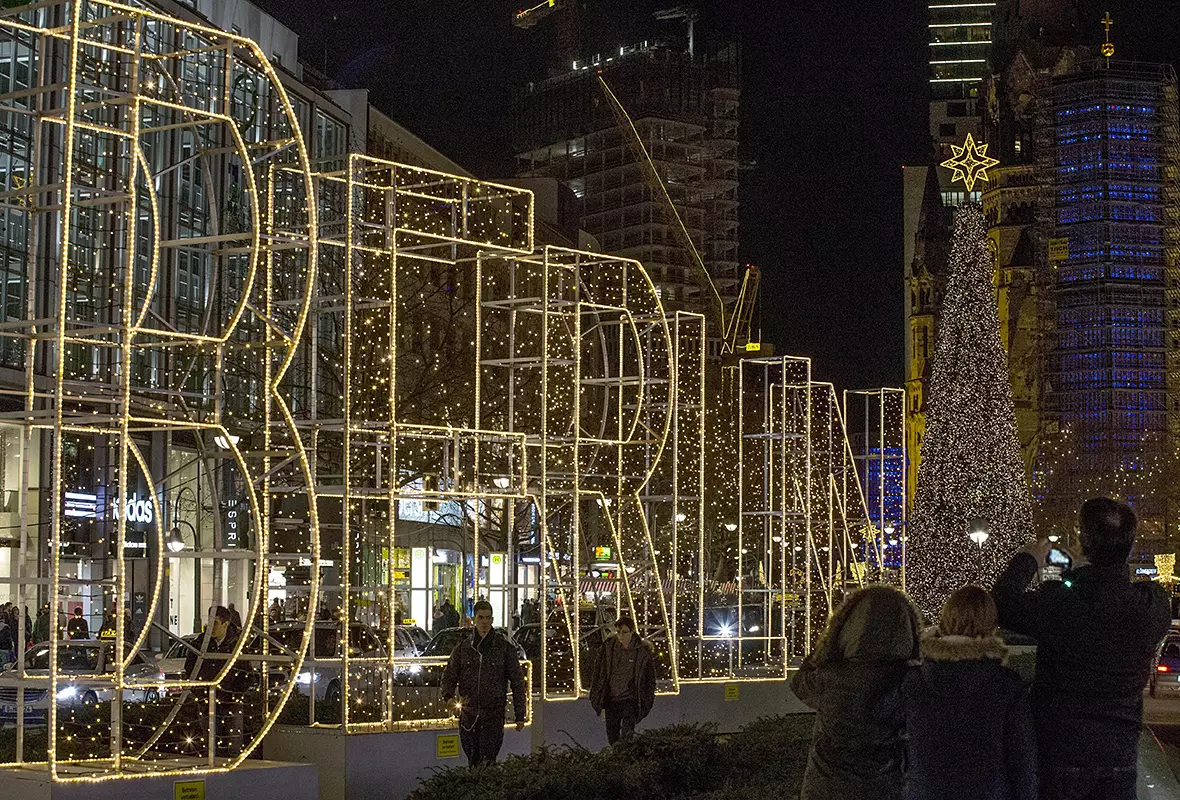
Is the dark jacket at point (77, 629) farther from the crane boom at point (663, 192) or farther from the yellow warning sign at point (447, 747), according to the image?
the crane boom at point (663, 192)

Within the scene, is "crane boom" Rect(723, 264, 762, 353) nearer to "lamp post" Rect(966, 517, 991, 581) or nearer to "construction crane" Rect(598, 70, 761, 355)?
"construction crane" Rect(598, 70, 761, 355)

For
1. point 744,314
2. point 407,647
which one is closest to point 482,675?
point 407,647

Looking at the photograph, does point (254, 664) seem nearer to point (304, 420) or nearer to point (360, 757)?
point (304, 420)

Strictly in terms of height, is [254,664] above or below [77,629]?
above

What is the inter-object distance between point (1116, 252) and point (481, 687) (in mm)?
92999

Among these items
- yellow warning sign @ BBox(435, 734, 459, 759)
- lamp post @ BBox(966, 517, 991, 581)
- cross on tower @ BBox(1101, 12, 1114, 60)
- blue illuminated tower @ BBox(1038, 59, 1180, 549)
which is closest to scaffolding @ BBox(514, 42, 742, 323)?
cross on tower @ BBox(1101, 12, 1114, 60)

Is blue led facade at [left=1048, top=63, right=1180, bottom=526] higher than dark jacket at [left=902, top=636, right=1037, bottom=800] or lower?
higher

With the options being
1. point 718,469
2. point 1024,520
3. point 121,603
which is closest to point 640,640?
point 121,603

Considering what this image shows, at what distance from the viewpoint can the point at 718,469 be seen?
182 feet

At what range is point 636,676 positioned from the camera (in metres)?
17.7

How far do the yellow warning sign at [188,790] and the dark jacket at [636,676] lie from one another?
21.8 ft

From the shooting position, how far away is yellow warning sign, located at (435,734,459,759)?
15.6 meters

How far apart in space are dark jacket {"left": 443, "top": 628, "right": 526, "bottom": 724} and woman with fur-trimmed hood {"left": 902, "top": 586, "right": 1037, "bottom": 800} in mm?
8667

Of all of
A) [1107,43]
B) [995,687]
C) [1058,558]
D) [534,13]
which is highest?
[534,13]
